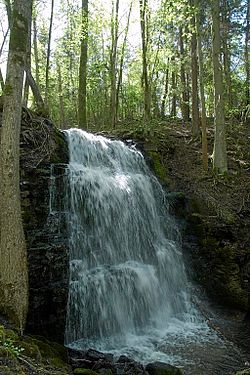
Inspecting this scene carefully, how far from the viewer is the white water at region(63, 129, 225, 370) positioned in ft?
24.8

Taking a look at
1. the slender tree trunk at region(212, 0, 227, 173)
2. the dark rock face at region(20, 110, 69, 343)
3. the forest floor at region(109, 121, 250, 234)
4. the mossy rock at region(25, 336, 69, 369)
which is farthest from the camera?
the slender tree trunk at region(212, 0, 227, 173)

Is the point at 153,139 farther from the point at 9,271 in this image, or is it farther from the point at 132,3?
the point at 9,271


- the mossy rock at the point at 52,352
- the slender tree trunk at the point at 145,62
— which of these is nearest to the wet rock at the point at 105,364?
the mossy rock at the point at 52,352

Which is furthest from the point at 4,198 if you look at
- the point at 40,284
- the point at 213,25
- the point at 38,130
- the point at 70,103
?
the point at 70,103

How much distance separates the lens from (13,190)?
5648mm

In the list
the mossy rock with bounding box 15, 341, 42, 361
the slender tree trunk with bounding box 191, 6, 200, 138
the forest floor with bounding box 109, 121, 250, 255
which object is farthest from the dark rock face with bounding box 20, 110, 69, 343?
the slender tree trunk with bounding box 191, 6, 200, 138

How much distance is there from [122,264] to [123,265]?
7cm

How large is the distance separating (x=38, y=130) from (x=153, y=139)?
536 centimetres

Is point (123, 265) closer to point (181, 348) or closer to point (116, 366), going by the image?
point (181, 348)

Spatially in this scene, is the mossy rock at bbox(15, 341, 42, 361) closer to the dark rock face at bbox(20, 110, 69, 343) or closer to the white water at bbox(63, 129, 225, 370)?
the dark rock face at bbox(20, 110, 69, 343)

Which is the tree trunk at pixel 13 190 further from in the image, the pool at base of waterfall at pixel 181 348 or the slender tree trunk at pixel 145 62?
the slender tree trunk at pixel 145 62

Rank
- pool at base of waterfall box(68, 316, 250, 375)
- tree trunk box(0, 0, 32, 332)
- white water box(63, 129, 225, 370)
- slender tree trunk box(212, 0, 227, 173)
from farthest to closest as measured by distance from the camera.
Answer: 1. slender tree trunk box(212, 0, 227, 173)
2. white water box(63, 129, 225, 370)
3. pool at base of waterfall box(68, 316, 250, 375)
4. tree trunk box(0, 0, 32, 332)

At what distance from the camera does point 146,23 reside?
52.7 feet

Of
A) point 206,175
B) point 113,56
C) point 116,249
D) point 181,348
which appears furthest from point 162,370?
point 113,56
